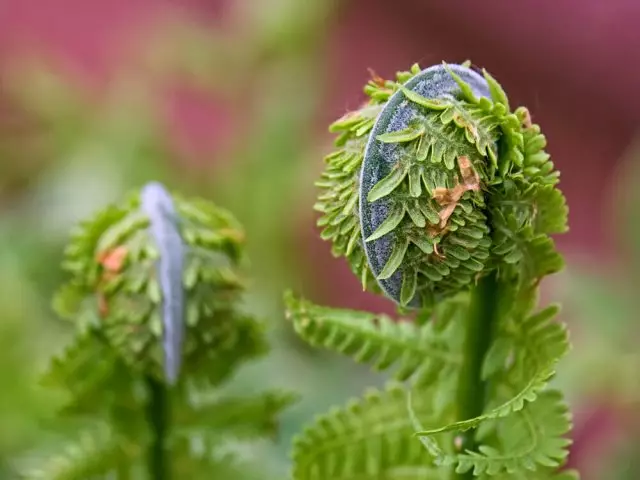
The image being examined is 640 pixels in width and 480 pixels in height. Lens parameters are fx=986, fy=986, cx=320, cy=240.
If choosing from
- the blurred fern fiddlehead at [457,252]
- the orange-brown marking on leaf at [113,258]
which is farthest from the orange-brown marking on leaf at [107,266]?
the blurred fern fiddlehead at [457,252]

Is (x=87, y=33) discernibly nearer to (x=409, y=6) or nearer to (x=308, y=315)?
(x=409, y=6)

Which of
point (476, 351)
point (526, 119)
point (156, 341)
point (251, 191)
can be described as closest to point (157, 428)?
point (156, 341)

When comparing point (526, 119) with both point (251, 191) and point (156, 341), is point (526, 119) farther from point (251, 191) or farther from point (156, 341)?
point (251, 191)

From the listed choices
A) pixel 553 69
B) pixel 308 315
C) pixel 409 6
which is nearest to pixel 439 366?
pixel 308 315

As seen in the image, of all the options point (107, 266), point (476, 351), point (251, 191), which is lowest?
point (476, 351)

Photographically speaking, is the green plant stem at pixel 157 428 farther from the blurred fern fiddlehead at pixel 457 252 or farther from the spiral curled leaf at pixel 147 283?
the blurred fern fiddlehead at pixel 457 252

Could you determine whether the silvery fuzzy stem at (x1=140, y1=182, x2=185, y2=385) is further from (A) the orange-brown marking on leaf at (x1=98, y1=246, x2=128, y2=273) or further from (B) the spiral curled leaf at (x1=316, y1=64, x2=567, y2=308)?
(B) the spiral curled leaf at (x1=316, y1=64, x2=567, y2=308)
